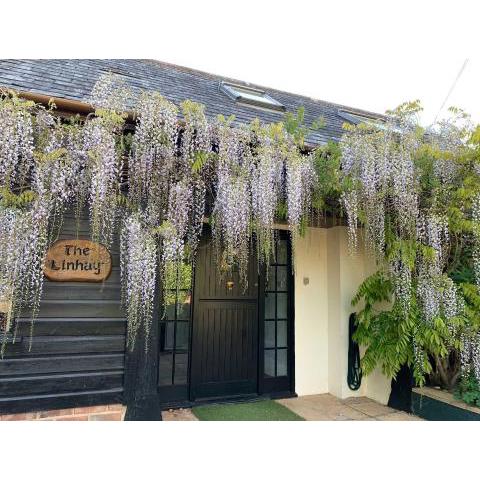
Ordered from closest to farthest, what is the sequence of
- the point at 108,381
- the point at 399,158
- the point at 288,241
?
1. the point at 108,381
2. the point at 399,158
3. the point at 288,241

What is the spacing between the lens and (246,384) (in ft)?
13.3

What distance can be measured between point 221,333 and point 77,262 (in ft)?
6.27

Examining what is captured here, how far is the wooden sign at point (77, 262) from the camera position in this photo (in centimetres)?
253

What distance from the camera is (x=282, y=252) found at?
4.47 m

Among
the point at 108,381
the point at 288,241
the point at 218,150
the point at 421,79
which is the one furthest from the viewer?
the point at 288,241

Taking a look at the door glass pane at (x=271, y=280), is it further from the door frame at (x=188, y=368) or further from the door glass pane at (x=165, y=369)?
the door glass pane at (x=165, y=369)

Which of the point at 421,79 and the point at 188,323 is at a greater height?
the point at 421,79

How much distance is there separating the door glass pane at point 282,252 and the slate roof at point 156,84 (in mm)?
1296

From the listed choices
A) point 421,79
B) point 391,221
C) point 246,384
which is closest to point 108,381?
point 246,384

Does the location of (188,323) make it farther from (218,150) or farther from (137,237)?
(218,150)

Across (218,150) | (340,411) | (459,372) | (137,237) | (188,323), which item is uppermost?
(218,150)

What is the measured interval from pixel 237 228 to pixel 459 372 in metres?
2.88

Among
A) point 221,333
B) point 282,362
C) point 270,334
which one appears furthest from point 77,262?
point 282,362

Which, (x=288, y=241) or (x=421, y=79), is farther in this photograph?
(x=288, y=241)
